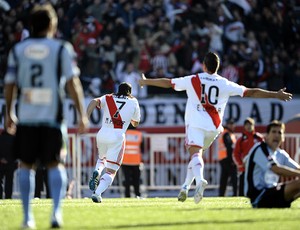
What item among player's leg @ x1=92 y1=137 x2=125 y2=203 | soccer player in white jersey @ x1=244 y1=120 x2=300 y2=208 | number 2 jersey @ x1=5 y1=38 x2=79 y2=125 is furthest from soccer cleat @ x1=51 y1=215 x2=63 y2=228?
player's leg @ x1=92 y1=137 x2=125 y2=203

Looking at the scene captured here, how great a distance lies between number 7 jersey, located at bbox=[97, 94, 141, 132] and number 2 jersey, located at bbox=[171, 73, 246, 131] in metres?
2.70

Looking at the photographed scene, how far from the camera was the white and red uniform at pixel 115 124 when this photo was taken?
17984 mm

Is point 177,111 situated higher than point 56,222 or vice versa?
point 177,111

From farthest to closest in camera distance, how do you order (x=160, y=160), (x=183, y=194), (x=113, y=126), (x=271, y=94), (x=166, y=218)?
(x=160, y=160), (x=113, y=126), (x=183, y=194), (x=271, y=94), (x=166, y=218)

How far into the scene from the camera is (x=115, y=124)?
1817cm

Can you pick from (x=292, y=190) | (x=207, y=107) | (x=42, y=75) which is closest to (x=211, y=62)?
(x=207, y=107)

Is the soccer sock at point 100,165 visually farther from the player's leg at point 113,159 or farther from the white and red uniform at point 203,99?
the white and red uniform at point 203,99

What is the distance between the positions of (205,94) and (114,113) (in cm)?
290

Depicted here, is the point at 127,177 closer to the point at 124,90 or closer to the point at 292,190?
the point at 124,90

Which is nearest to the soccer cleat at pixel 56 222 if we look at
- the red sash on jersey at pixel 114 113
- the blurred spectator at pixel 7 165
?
the red sash on jersey at pixel 114 113

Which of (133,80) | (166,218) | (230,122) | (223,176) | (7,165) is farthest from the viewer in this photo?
(133,80)

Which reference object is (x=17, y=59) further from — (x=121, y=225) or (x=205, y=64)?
(x=205, y=64)

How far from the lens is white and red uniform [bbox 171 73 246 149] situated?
1552 cm

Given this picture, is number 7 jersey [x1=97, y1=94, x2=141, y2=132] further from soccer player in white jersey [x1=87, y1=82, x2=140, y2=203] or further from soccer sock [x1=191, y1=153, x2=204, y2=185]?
soccer sock [x1=191, y1=153, x2=204, y2=185]
